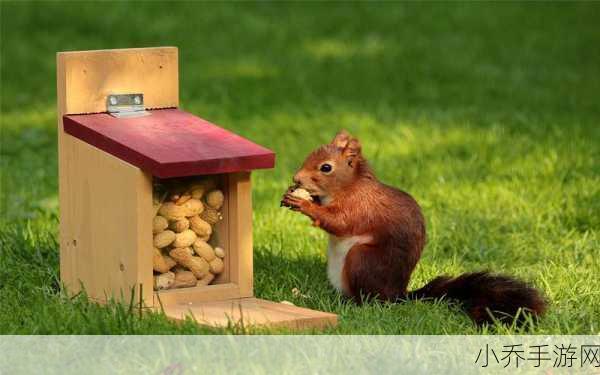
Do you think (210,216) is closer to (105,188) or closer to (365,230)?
(105,188)

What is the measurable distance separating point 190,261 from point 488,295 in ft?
3.37

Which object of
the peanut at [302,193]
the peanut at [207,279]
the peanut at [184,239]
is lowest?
the peanut at [207,279]

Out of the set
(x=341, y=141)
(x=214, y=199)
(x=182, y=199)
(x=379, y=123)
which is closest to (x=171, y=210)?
(x=182, y=199)

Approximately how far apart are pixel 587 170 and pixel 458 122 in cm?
152

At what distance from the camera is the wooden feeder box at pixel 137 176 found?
4254 mm

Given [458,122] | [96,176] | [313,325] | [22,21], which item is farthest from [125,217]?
[22,21]

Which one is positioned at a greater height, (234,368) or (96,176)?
(96,176)

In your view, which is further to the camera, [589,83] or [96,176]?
[589,83]

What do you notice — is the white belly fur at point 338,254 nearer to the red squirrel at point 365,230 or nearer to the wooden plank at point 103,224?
the red squirrel at point 365,230

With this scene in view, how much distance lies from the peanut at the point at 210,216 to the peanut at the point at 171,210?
0.12 m

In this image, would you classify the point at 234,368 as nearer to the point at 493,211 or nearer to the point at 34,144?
the point at 493,211

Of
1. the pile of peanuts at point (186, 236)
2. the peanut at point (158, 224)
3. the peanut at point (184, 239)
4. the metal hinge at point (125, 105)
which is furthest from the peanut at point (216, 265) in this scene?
the metal hinge at point (125, 105)

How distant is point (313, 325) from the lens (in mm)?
4227

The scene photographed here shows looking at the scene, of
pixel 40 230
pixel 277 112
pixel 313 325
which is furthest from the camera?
pixel 277 112
